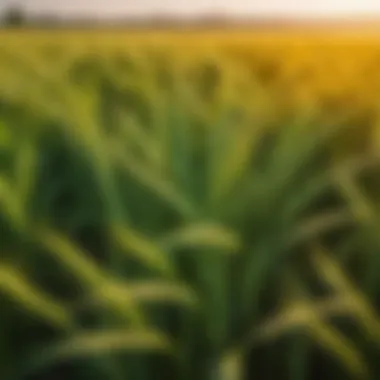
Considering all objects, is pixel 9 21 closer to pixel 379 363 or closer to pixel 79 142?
pixel 79 142

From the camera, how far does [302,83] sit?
82 cm

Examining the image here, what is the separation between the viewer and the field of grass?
2.53 feet

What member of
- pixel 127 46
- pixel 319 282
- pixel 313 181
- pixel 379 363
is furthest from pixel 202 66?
pixel 379 363

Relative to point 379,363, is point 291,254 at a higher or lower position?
higher

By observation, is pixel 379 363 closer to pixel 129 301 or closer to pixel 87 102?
pixel 129 301

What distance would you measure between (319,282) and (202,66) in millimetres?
307

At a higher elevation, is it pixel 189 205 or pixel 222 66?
pixel 222 66

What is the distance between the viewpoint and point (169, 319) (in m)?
0.78

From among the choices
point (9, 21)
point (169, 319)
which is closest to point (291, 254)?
point (169, 319)

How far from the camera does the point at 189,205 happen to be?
2.61 ft

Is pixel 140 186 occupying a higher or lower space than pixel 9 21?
lower

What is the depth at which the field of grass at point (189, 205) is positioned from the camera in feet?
2.53

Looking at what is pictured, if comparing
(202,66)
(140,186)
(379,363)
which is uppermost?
(202,66)

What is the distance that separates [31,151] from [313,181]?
35 cm
